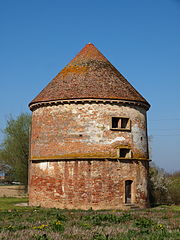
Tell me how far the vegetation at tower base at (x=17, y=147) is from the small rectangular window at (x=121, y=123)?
16985 millimetres

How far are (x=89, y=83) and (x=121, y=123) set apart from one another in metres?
Answer: 3.18

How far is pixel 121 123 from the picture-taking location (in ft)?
73.7

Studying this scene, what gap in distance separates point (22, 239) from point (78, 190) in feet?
39.1

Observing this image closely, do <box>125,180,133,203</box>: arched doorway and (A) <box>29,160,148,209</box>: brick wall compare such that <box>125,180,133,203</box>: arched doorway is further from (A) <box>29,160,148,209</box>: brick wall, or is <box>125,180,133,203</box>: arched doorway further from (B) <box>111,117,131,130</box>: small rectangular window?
(B) <box>111,117,131,130</box>: small rectangular window

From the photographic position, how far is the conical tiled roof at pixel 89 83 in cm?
2206

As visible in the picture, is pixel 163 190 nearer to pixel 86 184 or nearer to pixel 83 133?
pixel 86 184

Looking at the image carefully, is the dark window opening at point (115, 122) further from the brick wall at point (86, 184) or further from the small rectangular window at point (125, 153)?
the brick wall at point (86, 184)

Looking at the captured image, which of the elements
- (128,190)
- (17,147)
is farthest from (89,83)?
(17,147)

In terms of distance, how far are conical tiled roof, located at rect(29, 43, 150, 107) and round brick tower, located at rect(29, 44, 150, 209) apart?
0.20 ft

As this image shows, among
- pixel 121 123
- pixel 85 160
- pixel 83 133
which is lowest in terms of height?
pixel 85 160

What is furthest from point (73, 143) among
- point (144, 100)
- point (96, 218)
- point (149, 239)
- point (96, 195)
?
point (149, 239)

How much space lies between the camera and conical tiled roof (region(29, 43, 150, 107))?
22.1 m

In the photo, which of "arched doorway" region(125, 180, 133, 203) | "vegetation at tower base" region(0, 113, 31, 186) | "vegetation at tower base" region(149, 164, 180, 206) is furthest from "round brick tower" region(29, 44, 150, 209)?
"vegetation at tower base" region(0, 113, 31, 186)

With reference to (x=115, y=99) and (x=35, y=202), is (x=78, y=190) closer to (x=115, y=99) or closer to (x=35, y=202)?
(x=35, y=202)
